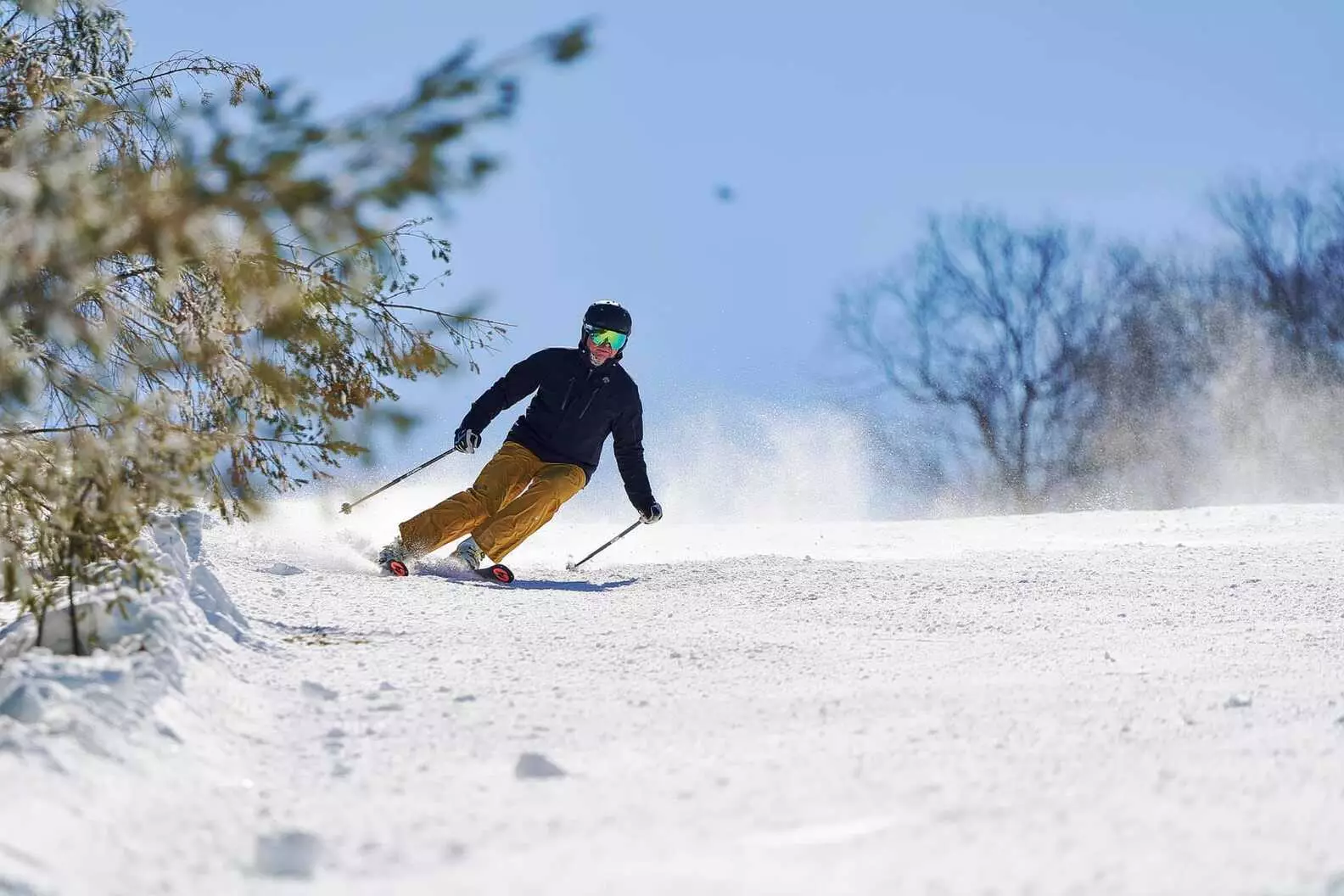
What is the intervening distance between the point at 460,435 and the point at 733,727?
5011 mm

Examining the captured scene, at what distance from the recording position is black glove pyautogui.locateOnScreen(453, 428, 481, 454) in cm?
771

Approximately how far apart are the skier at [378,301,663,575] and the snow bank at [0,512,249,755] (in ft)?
10.4

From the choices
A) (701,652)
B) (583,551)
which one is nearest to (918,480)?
(583,551)

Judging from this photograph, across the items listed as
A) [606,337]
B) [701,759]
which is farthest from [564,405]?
[701,759]

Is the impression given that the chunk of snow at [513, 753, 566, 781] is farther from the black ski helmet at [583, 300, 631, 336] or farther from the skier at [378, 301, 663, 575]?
the black ski helmet at [583, 300, 631, 336]

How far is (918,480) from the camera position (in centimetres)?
2950

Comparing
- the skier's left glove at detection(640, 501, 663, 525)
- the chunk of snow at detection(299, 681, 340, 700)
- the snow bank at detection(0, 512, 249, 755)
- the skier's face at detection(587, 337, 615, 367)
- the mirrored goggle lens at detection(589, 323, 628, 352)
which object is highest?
the mirrored goggle lens at detection(589, 323, 628, 352)

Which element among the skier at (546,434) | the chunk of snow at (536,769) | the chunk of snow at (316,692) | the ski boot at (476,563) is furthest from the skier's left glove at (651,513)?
the chunk of snow at (536,769)

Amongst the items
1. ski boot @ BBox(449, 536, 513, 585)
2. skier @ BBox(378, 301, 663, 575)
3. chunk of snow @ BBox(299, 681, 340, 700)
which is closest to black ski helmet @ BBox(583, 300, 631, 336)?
skier @ BBox(378, 301, 663, 575)

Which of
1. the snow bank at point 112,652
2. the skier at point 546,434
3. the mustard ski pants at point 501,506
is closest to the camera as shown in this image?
the snow bank at point 112,652

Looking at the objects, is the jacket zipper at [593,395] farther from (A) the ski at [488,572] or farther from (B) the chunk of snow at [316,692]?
(B) the chunk of snow at [316,692]

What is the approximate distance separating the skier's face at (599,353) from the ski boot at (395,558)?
161 cm

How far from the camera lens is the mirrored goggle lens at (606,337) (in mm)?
7668

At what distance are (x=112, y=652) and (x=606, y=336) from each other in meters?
4.86
